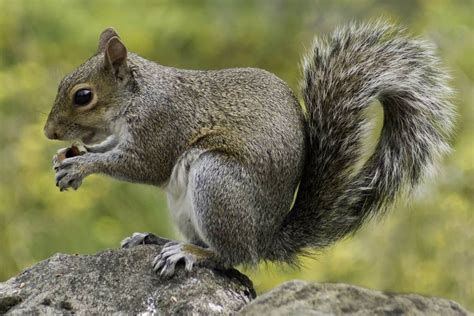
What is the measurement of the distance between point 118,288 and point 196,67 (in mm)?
2935

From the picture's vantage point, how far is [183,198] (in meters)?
2.84

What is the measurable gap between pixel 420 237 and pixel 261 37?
189cm

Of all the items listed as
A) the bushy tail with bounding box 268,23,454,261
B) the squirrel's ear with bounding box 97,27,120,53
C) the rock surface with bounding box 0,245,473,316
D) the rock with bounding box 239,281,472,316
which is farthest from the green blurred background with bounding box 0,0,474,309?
the rock with bounding box 239,281,472,316

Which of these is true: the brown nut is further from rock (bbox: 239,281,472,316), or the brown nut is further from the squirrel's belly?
rock (bbox: 239,281,472,316)

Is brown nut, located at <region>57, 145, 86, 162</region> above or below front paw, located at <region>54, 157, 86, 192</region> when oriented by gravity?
above

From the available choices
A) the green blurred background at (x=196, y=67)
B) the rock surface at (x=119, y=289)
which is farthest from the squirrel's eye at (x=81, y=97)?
the green blurred background at (x=196, y=67)

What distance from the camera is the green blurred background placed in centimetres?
413

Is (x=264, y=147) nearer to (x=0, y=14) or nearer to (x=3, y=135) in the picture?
(x=3, y=135)

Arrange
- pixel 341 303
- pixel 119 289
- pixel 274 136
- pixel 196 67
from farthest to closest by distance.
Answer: pixel 196 67, pixel 274 136, pixel 119 289, pixel 341 303

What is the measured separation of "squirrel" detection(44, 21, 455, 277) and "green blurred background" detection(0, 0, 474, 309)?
561mm

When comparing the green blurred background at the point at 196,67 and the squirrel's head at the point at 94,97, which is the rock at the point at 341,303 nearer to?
the squirrel's head at the point at 94,97

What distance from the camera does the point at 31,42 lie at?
16.9 ft

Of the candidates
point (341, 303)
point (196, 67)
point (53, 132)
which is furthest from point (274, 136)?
point (196, 67)

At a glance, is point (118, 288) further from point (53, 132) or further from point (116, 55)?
point (116, 55)
